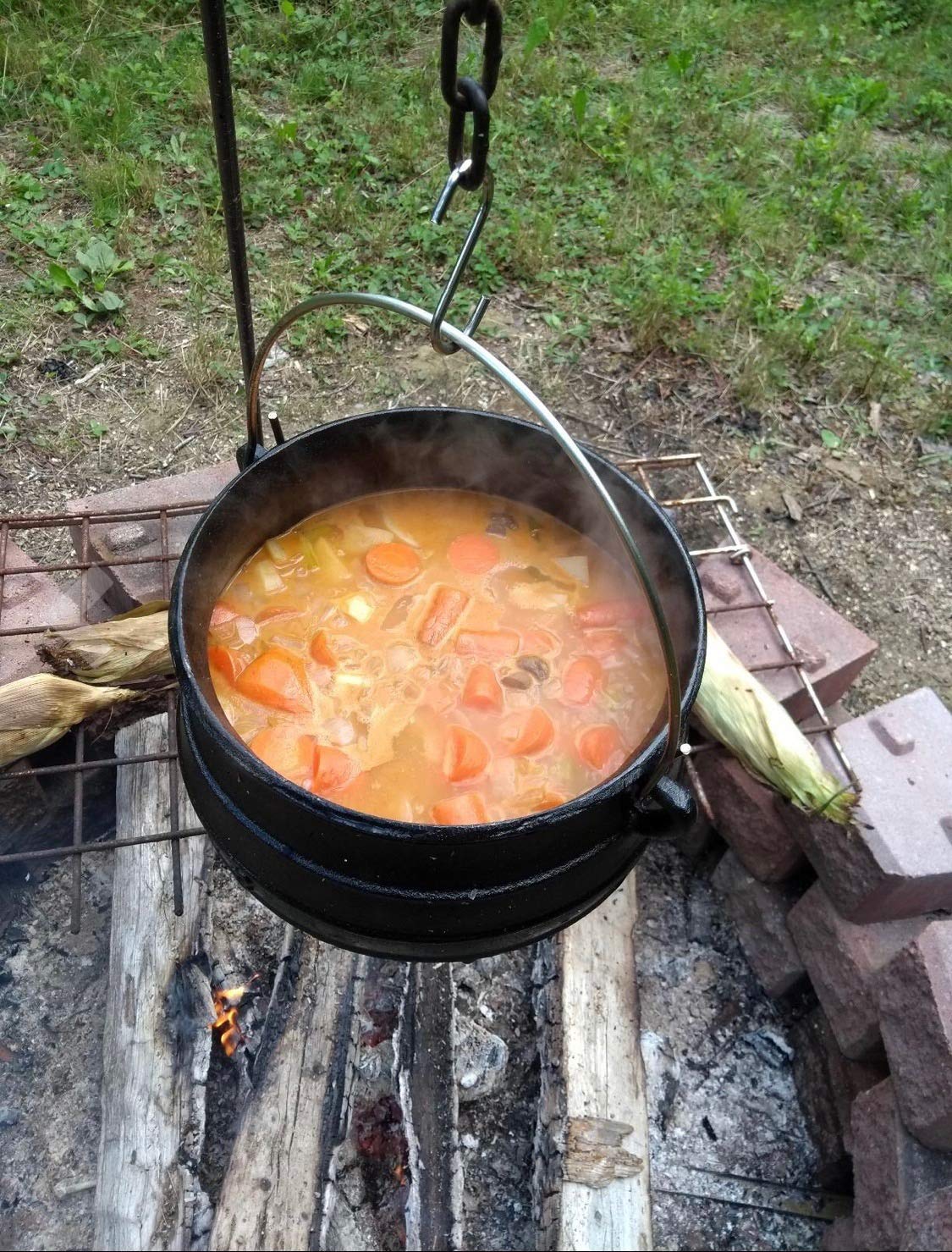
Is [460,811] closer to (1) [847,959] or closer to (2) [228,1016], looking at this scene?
(2) [228,1016]

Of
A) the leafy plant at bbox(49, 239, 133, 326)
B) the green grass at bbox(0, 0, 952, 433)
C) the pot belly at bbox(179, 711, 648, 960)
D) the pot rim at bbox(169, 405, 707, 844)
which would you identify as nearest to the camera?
the pot rim at bbox(169, 405, 707, 844)

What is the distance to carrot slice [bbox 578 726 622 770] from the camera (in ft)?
7.44

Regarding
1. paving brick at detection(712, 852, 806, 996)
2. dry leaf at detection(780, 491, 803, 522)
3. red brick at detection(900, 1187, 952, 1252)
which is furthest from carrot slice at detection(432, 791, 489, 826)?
dry leaf at detection(780, 491, 803, 522)

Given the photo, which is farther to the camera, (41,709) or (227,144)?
(41,709)

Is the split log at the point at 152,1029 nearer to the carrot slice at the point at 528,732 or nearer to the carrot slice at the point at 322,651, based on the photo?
the carrot slice at the point at 322,651

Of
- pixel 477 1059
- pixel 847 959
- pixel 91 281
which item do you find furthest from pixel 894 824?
pixel 91 281

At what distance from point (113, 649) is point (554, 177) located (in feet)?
12.9

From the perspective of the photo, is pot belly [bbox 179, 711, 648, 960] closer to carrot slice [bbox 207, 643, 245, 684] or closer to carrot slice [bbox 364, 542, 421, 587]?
carrot slice [bbox 207, 643, 245, 684]

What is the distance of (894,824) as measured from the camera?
2592 millimetres

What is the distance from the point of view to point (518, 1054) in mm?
2621

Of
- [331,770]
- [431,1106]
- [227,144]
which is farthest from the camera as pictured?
[431,1106]

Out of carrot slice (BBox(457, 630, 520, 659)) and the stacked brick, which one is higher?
carrot slice (BBox(457, 630, 520, 659))

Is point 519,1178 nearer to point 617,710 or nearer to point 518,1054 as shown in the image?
point 518,1054

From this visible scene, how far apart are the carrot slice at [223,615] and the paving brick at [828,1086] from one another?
2.08 metres
